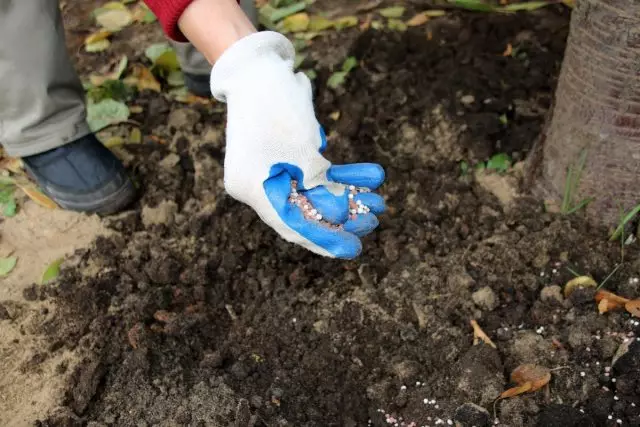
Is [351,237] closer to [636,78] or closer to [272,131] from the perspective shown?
[272,131]

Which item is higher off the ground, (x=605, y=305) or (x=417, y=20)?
(x=417, y=20)

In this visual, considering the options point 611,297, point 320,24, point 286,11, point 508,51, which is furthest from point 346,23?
point 611,297

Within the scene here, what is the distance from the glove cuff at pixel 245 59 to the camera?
162 centimetres

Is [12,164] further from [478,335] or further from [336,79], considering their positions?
[478,335]

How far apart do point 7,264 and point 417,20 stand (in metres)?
1.74

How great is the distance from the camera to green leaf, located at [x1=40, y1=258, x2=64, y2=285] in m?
2.18

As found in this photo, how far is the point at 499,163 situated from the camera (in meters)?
2.33

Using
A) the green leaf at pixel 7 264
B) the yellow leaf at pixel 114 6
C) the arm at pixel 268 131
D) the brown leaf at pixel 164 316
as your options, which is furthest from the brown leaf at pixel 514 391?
the yellow leaf at pixel 114 6

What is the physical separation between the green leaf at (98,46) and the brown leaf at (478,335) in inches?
75.1

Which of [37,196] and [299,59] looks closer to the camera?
[37,196]

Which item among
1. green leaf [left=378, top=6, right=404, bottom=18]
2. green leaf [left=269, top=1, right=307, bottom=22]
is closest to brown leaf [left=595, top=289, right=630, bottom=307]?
green leaf [left=378, top=6, right=404, bottom=18]

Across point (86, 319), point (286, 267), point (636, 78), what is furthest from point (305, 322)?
point (636, 78)

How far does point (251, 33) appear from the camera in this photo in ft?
5.48

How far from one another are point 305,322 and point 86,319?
1.99 feet
